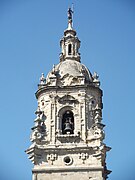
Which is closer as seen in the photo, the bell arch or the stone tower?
the stone tower

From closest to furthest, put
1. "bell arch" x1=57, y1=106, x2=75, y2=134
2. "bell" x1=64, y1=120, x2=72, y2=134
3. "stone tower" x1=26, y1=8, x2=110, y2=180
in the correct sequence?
1. "stone tower" x1=26, y1=8, x2=110, y2=180
2. "bell" x1=64, y1=120, x2=72, y2=134
3. "bell arch" x1=57, y1=106, x2=75, y2=134

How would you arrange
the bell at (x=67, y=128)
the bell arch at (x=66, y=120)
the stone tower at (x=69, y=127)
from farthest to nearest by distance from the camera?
the bell arch at (x=66, y=120), the bell at (x=67, y=128), the stone tower at (x=69, y=127)

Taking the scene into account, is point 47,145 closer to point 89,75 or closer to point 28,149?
point 28,149

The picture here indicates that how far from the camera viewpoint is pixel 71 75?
1738 inches

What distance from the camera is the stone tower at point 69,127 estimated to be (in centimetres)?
4025

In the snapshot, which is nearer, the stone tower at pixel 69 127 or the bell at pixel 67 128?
the stone tower at pixel 69 127

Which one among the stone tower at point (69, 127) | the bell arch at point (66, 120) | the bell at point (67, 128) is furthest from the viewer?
the bell arch at point (66, 120)

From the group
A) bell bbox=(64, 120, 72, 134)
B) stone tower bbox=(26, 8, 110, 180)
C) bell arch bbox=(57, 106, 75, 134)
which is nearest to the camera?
stone tower bbox=(26, 8, 110, 180)

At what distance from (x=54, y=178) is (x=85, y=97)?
6.59 m

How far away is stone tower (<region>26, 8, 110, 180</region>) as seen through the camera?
4025 cm

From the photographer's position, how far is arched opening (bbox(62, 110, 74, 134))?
42.1 metres

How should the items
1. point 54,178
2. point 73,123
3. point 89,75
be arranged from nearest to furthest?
1. point 54,178
2. point 73,123
3. point 89,75

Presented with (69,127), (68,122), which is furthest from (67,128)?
(68,122)

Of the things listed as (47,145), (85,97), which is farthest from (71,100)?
(47,145)
